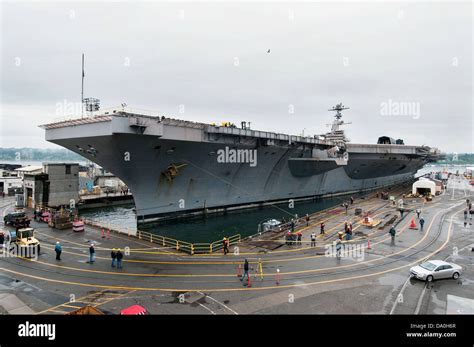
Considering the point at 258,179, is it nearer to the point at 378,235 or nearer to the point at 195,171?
the point at 195,171

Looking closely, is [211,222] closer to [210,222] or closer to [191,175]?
[210,222]

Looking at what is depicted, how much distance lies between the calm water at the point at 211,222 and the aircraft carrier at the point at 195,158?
1014mm

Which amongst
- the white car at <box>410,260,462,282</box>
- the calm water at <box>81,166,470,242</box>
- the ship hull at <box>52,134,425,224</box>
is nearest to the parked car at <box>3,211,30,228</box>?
the ship hull at <box>52,134,425,224</box>

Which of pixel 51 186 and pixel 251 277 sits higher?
pixel 51 186

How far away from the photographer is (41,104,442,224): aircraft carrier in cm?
2019

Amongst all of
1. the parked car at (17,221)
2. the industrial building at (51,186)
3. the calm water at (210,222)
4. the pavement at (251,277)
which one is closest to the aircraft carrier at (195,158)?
the calm water at (210,222)

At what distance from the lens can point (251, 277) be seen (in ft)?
44.1

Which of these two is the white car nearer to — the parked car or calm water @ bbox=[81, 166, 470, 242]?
calm water @ bbox=[81, 166, 470, 242]

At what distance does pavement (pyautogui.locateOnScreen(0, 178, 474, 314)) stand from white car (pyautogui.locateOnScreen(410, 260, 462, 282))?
32cm

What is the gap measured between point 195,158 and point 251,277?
14.3 m

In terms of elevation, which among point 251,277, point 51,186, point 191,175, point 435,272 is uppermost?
point 191,175

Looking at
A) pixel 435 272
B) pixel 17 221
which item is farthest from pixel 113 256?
pixel 435 272

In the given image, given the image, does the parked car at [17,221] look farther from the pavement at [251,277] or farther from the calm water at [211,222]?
the calm water at [211,222]

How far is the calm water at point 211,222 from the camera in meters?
25.8
